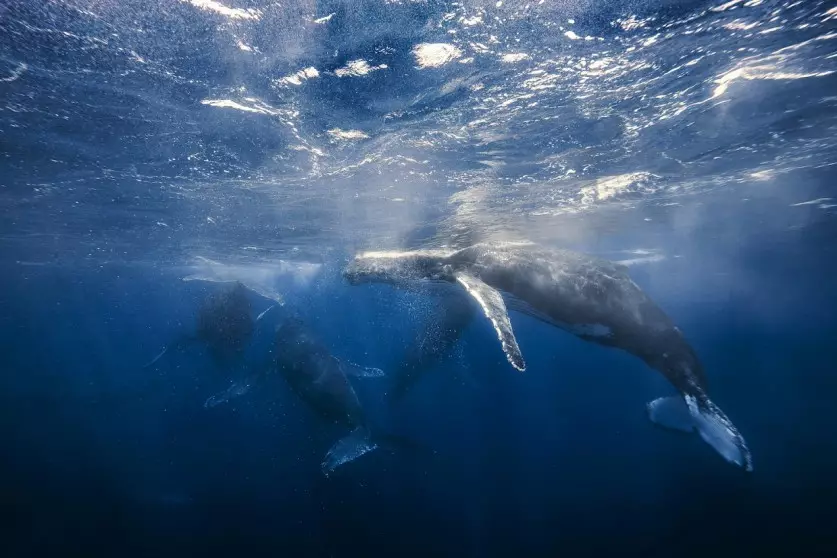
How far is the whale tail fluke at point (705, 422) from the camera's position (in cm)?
641

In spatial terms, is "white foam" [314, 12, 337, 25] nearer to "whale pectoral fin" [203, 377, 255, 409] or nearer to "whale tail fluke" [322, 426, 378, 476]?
"whale tail fluke" [322, 426, 378, 476]

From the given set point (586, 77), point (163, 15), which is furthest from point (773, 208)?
point (163, 15)

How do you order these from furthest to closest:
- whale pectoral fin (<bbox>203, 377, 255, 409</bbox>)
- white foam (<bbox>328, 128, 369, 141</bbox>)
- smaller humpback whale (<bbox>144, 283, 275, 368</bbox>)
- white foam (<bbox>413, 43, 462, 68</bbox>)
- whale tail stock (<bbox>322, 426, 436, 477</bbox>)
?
smaller humpback whale (<bbox>144, 283, 275, 368</bbox>) → whale pectoral fin (<bbox>203, 377, 255, 409</bbox>) → whale tail stock (<bbox>322, 426, 436, 477</bbox>) → white foam (<bbox>328, 128, 369, 141</bbox>) → white foam (<bbox>413, 43, 462, 68</bbox>)

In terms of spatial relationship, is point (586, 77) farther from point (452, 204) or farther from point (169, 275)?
point (169, 275)

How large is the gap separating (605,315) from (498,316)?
2.29 meters

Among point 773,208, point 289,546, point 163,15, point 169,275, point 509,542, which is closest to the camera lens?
point 163,15

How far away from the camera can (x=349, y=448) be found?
1266cm

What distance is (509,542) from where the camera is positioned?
50.8 feet

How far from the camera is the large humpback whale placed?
23.1 feet

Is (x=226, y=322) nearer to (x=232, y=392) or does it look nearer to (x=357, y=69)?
(x=232, y=392)

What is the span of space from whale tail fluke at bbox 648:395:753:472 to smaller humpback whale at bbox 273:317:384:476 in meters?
8.44

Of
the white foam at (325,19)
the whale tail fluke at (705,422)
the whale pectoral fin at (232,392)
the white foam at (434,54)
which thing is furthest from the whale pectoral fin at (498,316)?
the whale pectoral fin at (232,392)

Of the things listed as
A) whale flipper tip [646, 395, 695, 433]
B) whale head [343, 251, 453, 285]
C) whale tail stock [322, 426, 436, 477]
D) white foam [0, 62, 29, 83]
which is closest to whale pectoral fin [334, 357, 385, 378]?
whale tail stock [322, 426, 436, 477]

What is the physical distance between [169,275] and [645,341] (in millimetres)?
43393
